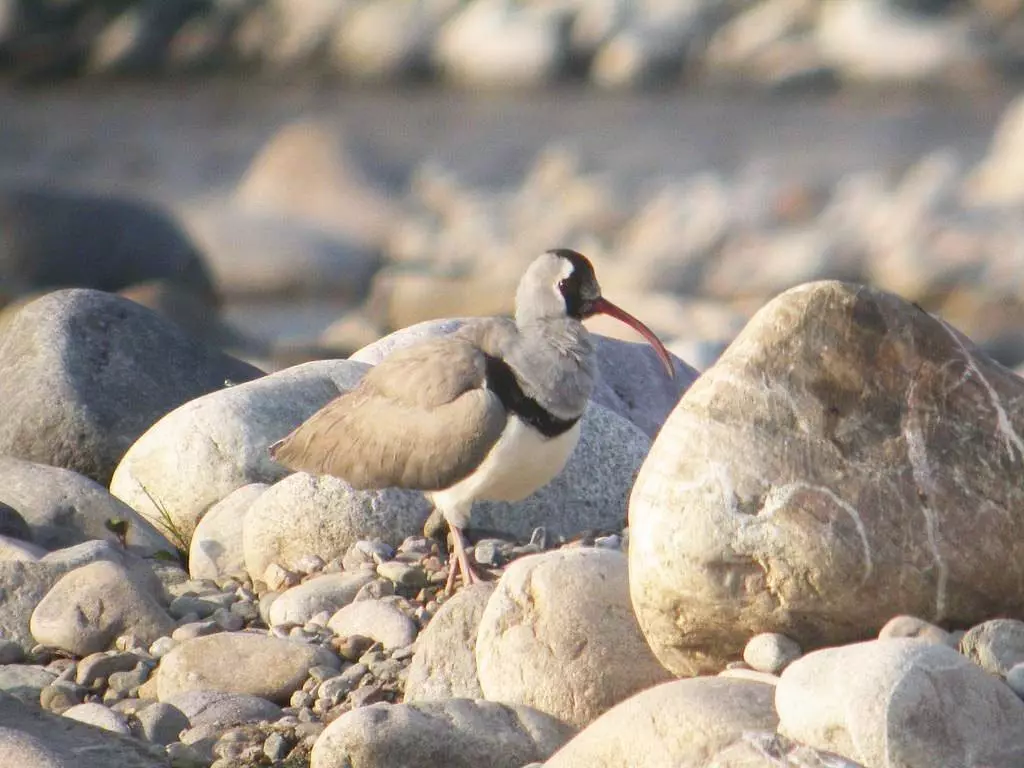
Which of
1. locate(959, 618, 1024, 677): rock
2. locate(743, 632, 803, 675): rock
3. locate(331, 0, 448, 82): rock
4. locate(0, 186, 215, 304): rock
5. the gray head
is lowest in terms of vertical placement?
locate(331, 0, 448, 82): rock

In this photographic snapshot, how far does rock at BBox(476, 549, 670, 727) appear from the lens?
616cm

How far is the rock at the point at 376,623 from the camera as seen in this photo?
7.02 metres

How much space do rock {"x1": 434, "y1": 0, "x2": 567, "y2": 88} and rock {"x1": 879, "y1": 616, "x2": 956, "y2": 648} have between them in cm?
3922

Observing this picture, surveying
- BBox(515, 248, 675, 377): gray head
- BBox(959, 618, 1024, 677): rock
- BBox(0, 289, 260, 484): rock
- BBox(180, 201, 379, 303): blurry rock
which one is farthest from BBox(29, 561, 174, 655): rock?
BBox(180, 201, 379, 303): blurry rock

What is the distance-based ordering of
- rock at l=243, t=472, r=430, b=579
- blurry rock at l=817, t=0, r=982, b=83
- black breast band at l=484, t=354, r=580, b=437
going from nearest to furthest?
black breast band at l=484, t=354, r=580, b=437, rock at l=243, t=472, r=430, b=579, blurry rock at l=817, t=0, r=982, b=83

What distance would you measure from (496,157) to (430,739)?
31.0 m

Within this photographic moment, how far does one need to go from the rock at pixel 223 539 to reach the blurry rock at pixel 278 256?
17440 mm

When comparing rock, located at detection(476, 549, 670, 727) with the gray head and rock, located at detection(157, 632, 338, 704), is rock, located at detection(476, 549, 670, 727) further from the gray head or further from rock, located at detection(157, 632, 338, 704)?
the gray head

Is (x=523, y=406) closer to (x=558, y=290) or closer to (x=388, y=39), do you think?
(x=558, y=290)

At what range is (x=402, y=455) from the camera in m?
7.30

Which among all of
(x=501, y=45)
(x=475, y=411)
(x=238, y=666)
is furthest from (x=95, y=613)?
(x=501, y=45)

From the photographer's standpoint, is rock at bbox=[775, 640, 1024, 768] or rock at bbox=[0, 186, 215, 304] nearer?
rock at bbox=[775, 640, 1024, 768]

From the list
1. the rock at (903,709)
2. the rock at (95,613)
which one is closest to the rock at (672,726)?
the rock at (903,709)

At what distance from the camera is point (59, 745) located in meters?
5.88
